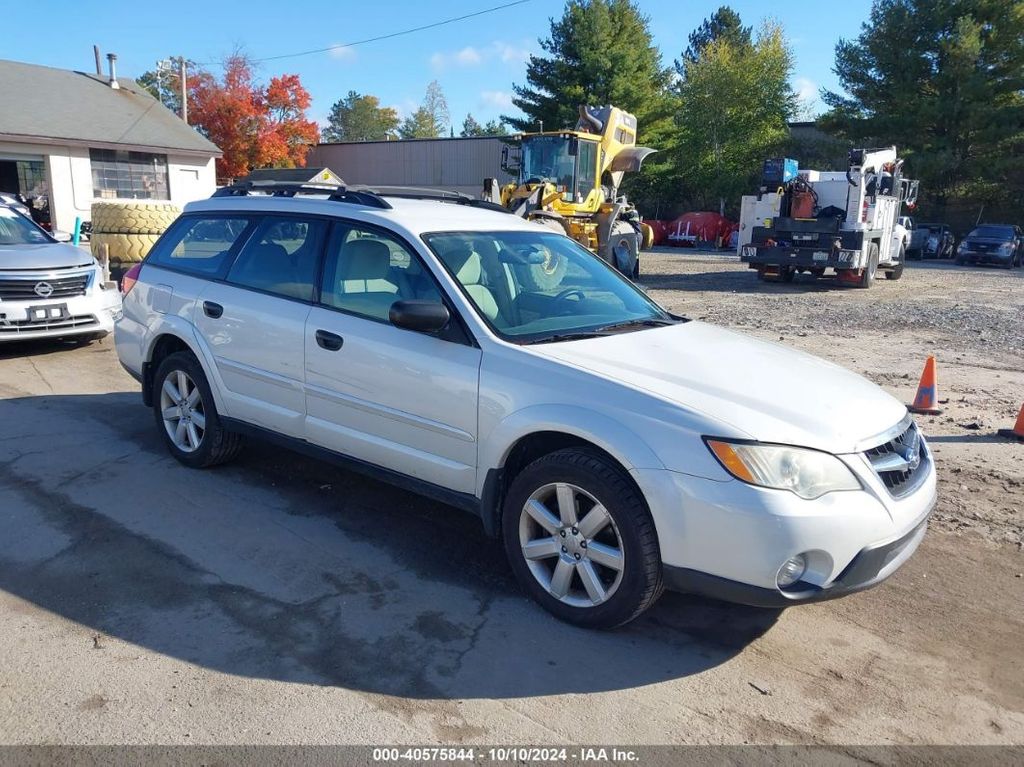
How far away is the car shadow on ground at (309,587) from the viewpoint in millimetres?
3322

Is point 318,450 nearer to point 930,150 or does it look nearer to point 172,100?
point 930,150

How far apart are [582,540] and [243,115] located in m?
43.7

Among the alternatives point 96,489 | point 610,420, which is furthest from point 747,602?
point 96,489

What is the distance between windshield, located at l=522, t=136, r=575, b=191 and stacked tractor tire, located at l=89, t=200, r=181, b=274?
819 centimetres

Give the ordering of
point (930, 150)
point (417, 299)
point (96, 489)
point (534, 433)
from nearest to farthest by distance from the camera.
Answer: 1. point (534, 433)
2. point (417, 299)
3. point (96, 489)
4. point (930, 150)

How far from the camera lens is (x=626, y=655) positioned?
3436 millimetres

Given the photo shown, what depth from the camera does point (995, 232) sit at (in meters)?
29.0

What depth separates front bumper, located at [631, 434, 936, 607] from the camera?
122 inches

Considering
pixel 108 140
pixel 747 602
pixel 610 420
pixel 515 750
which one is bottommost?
pixel 515 750

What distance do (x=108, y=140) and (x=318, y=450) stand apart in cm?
2568

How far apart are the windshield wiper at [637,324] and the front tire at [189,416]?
2637mm

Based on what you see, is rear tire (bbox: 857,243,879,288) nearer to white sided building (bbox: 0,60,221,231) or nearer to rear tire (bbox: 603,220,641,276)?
rear tire (bbox: 603,220,641,276)

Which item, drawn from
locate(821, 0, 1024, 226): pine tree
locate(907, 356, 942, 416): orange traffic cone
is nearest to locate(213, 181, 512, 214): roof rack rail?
locate(907, 356, 942, 416): orange traffic cone

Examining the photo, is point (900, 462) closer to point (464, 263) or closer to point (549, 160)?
point (464, 263)
